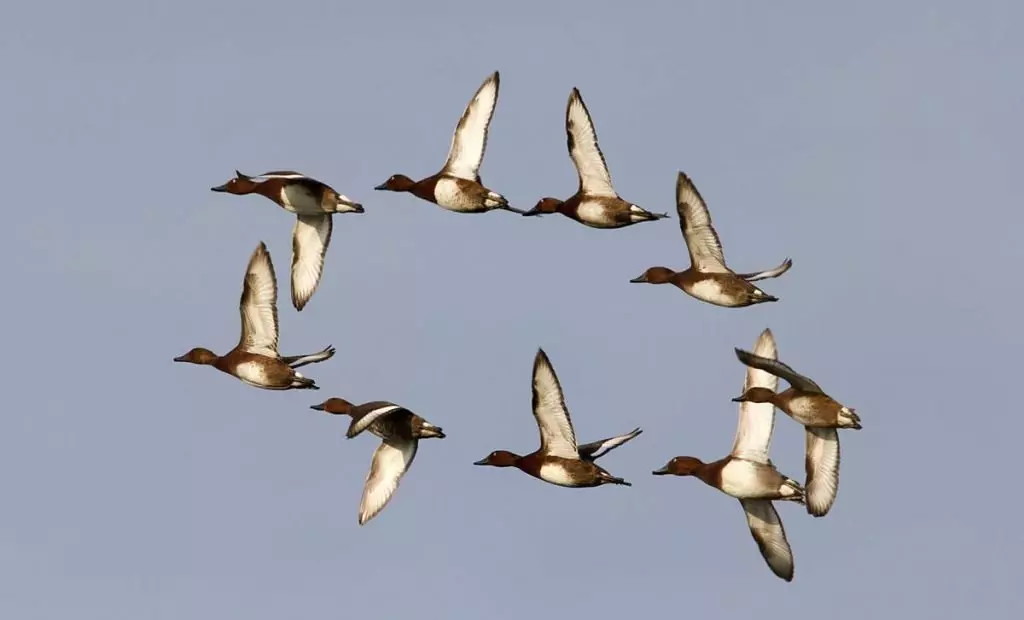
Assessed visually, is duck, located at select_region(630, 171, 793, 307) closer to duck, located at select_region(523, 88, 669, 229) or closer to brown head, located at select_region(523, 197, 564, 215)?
duck, located at select_region(523, 88, 669, 229)

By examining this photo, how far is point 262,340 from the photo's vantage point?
42.6m

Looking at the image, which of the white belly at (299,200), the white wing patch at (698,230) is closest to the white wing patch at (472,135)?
the white belly at (299,200)

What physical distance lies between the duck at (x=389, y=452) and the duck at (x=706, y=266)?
17.5 ft

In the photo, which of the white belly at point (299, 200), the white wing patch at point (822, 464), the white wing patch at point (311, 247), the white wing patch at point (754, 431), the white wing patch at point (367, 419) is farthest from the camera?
the white wing patch at point (311, 247)

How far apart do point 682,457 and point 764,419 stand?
1.69 m

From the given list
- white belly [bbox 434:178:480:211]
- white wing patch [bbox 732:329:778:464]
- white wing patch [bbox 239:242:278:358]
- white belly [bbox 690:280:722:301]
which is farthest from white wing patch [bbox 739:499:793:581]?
white wing patch [bbox 239:242:278:358]

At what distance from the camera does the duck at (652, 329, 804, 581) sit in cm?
4034

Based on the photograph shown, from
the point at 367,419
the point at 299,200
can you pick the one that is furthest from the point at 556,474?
the point at 299,200

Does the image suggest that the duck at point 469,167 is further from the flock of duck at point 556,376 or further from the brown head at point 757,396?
the brown head at point 757,396

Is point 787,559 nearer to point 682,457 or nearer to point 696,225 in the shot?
point 682,457

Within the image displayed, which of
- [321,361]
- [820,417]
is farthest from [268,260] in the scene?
[820,417]

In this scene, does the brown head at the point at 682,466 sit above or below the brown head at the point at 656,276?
below

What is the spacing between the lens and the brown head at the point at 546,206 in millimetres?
43688

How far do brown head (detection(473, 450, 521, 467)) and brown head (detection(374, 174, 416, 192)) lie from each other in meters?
5.15
